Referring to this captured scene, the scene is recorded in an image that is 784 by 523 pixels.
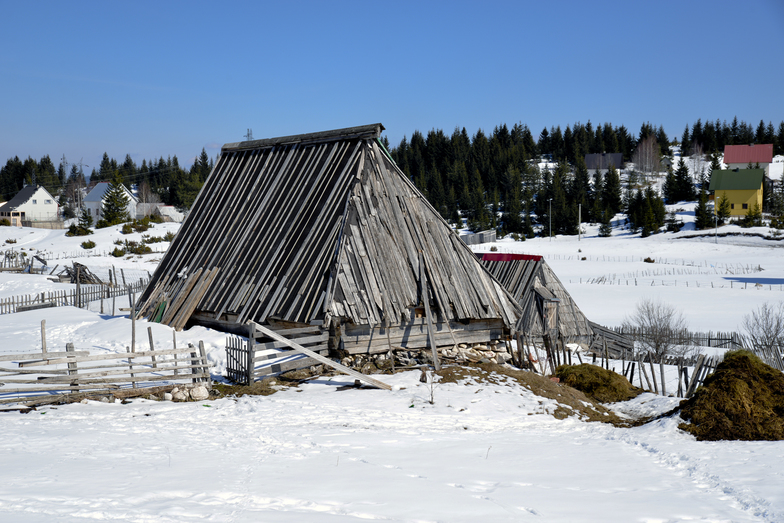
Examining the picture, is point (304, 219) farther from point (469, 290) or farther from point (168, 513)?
point (168, 513)

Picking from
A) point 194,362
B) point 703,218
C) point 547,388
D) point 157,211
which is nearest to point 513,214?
point 703,218

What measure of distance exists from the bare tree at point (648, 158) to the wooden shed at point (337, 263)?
108938mm

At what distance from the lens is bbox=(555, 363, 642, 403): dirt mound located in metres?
14.8

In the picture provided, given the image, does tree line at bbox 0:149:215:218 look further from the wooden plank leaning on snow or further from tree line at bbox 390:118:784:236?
the wooden plank leaning on snow

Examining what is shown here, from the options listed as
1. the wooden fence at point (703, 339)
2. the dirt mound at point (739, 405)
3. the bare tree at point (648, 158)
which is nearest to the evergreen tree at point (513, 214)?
A: the bare tree at point (648, 158)

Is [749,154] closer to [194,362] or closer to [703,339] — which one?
[703,339]

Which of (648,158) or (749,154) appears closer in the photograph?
(749,154)

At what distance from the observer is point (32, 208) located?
90000 mm

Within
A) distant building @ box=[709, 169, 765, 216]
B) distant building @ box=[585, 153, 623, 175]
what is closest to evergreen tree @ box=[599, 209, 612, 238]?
distant building @ box=[709, 169, 765, 216]

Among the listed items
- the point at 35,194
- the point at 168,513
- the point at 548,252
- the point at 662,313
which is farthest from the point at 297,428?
the point at 35,194

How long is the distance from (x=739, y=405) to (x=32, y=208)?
99.7 metres

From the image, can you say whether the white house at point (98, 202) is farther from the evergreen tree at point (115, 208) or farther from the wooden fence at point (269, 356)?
the wooden fence at point (269, 356)

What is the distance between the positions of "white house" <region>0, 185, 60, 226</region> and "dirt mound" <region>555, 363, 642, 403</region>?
91281 mm

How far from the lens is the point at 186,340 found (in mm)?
16484
